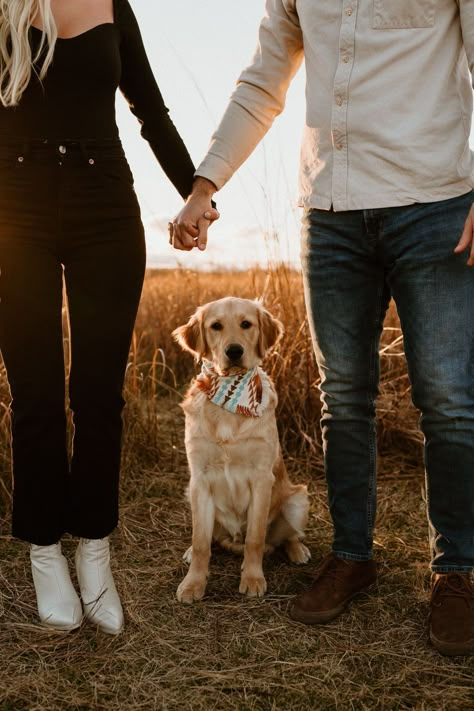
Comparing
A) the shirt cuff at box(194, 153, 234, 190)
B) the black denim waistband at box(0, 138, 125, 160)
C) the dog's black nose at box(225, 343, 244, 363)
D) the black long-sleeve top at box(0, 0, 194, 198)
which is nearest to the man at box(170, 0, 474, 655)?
the shirt cuff at box(194, 153, 234, 190)

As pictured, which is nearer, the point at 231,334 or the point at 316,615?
the point at 316,615

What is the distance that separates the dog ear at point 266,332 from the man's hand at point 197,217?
0.52 m

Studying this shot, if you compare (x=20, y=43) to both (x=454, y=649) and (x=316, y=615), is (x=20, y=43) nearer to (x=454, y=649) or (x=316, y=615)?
(x=316, y=615)

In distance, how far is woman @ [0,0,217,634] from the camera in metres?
2.04

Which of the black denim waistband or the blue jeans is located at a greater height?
the black denim waistband

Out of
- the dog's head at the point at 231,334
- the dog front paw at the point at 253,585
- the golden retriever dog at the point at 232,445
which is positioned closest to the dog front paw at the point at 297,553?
the golden retriever dog at the point at 232,445

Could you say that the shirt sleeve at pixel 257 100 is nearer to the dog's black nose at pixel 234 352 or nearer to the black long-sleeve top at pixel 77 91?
the black long-sleeve top at pixel 77 91

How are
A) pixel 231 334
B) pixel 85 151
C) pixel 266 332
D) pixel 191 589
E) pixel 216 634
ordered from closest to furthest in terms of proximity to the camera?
pixel 85 151 < pixel 216 634 < pixel 191 589 < pixel 231 334 < pixel 266 332

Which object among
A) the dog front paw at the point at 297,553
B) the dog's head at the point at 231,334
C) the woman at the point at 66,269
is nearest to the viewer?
the woman at the point at 66,269

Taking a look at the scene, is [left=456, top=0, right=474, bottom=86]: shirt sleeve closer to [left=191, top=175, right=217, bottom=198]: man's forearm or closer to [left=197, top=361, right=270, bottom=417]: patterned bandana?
[left=191, top=175, right=217, bottom=198]: man's forearm

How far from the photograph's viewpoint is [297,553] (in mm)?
2893

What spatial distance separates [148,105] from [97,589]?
5.34 ft

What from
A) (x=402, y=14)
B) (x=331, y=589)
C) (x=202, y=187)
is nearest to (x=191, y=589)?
(x=331, y=589)

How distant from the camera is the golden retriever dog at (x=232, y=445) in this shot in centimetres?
266
